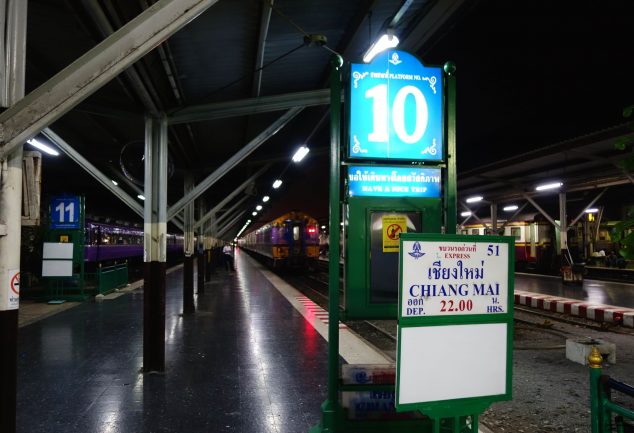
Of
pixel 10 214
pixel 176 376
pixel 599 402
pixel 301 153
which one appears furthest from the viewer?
pixel 301 153

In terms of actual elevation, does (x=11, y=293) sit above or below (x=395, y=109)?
below

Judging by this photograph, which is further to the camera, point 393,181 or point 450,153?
point 450,153

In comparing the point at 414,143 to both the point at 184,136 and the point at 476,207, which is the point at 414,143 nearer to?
the point at 184,136

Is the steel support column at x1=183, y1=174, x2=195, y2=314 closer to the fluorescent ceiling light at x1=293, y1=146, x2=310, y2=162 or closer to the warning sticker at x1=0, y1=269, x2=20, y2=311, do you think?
the fluorescent ceiling light at x1=293, y1=146, x2=310, y2=162

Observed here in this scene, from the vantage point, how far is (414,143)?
4.07m

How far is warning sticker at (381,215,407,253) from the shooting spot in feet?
13.3

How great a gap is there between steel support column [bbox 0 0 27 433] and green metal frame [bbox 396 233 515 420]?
2332mm

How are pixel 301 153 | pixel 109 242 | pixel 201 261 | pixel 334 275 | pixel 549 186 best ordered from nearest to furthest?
pixel 334 275 < pixel 301 153 < pixel 201 261 < pixel 549 186 < pixel 109 242

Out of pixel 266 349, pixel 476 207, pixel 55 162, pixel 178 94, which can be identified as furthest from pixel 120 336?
pixel 476 207

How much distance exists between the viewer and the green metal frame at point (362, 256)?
13.0 feet

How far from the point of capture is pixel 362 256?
4.01 metres

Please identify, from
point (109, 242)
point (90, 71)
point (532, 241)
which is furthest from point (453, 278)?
point (532, 241)

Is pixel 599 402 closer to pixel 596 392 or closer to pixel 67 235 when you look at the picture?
pixel 596 392

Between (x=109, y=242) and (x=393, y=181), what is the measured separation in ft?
79.7
